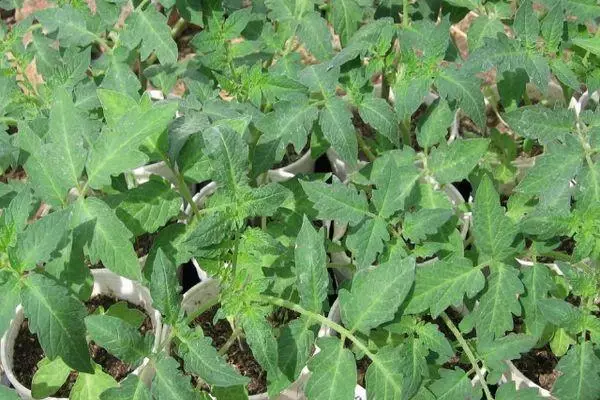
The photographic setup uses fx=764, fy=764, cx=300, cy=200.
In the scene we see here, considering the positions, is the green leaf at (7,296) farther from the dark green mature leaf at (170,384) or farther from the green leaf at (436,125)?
the green leaf at (436,125)

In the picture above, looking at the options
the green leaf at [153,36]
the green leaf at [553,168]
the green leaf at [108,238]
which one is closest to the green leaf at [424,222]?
the green leaf at [553,168]

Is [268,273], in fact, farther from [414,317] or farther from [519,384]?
[519,384]

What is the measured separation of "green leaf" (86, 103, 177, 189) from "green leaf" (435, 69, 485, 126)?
781 mm

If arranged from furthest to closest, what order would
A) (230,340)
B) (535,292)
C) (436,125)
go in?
1. (436,125)
2. (230,340)
3. (535,292)

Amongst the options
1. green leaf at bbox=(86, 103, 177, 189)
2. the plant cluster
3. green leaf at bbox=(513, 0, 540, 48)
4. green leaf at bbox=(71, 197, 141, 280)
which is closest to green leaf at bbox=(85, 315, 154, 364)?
the plant cluster

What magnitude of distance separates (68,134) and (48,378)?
0.74 meters

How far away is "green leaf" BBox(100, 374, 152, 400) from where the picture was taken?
163cm

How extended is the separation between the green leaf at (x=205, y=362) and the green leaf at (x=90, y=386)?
16.8 inches

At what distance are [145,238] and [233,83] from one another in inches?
30.1

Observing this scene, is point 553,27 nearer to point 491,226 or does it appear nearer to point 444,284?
point 491,226

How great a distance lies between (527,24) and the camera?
216 cm

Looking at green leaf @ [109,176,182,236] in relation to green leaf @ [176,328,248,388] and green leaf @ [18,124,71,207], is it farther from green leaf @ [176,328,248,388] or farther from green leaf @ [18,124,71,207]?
green leaf @ [176,328,248,388]

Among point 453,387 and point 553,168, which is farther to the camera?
point 553,168

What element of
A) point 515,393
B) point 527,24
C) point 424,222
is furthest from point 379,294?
point 527,24
